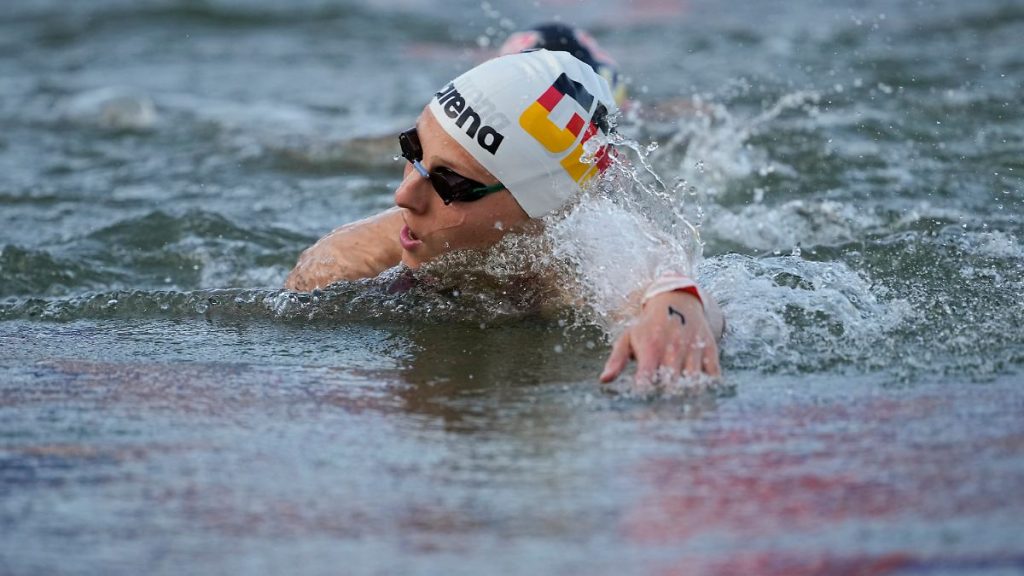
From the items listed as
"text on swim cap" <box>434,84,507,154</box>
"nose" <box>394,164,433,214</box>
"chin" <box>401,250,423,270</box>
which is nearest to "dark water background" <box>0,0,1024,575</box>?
"chin" <box>401,250,423,270</box>

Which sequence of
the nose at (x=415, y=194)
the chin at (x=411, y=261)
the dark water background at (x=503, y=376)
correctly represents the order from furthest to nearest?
1. the chin at (x=411, y=261)
2. the nose at (x=415, y=194)
3. the dark water background at (x=503, y=376)

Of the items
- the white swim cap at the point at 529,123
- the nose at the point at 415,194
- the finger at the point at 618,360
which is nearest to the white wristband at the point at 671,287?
the finger at the point at 618,360

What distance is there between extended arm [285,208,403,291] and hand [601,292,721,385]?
1.51m

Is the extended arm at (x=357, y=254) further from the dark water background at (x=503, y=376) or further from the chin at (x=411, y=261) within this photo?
the chin at (x=411, y=261)

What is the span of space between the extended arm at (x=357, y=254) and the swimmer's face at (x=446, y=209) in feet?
1.48

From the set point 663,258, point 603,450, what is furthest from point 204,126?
point 603,450

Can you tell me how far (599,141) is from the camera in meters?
4.64

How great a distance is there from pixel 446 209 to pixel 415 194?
4.6 inches

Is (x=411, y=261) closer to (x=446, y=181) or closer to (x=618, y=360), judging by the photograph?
(x=446, y=181)

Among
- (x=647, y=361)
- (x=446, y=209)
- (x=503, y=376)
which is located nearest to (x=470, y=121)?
(x=446, y=209)

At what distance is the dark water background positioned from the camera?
2730 millimetres

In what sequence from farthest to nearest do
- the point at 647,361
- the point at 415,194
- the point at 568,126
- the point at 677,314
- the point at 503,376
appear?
the point at 568,126
the point at 415,194
the point at 503,376
the point at 677,314
the point at 647,361

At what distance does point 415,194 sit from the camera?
4469 mm

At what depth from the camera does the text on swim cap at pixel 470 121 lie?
4496 mm
